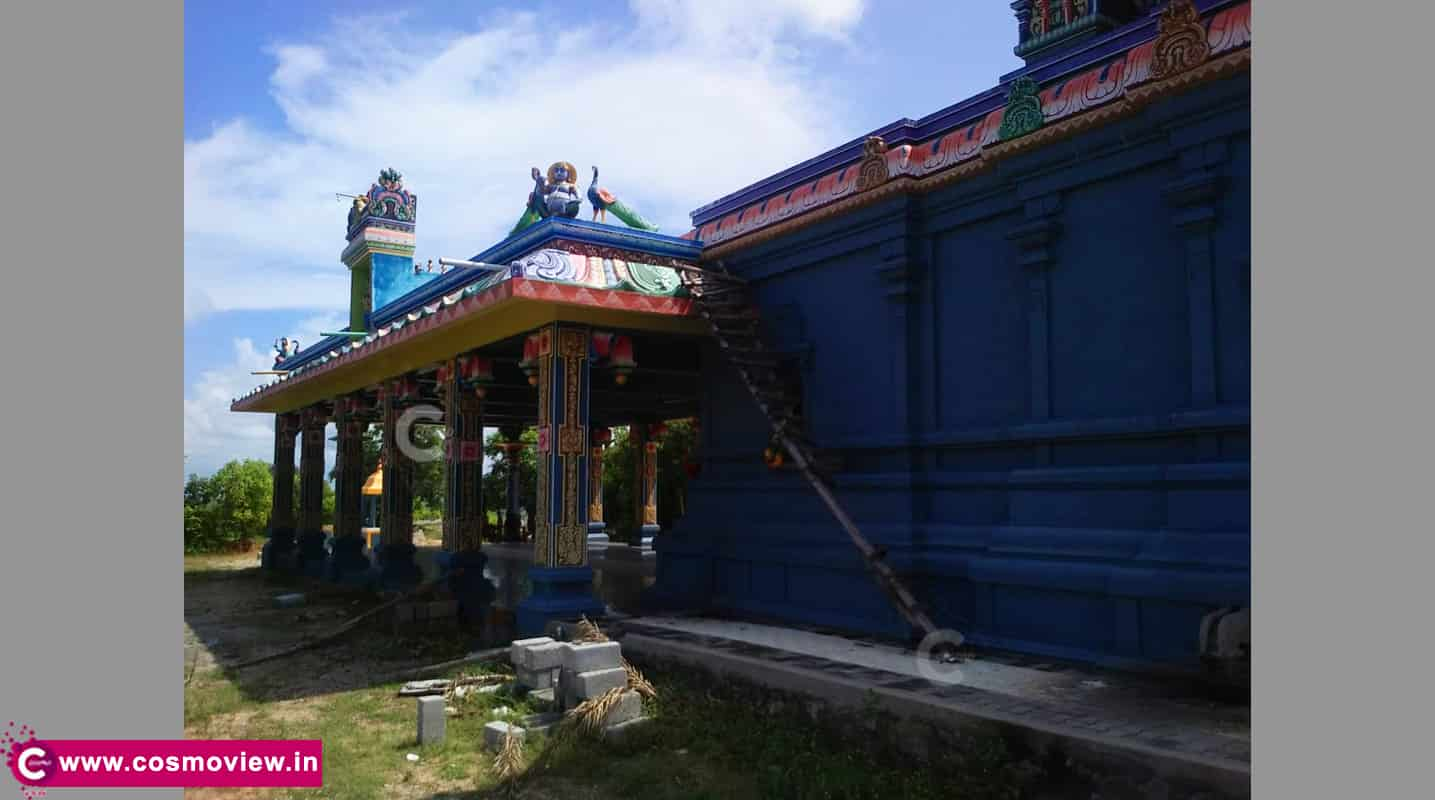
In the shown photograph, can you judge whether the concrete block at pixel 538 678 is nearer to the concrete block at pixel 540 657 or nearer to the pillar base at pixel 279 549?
the concrete block at pixel 540 657

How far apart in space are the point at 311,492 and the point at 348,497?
107 inches

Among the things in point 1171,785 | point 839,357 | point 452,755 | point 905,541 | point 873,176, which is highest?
point 873,176

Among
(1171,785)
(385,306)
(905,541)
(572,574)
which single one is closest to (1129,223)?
(905,541)

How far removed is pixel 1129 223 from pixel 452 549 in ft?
28.9

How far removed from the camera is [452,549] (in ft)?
40.8

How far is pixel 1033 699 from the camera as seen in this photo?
5953mm

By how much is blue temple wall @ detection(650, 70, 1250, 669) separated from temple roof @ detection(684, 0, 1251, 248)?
242 millimetres

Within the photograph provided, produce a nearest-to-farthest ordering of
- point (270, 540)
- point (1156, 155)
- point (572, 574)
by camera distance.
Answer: point (1156, 155), point (572, 574), point (270, 540)

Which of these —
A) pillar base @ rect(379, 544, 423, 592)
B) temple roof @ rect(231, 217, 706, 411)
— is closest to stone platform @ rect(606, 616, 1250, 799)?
temple roof @ rect(231, 217, 706, 411)

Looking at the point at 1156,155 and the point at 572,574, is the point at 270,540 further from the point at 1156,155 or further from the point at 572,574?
the point at 1156,155

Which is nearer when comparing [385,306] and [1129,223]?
[1129,223]

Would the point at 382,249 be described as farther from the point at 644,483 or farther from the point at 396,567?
the point at 644,483

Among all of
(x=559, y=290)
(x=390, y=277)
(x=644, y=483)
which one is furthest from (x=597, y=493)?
(x=559, y=290)

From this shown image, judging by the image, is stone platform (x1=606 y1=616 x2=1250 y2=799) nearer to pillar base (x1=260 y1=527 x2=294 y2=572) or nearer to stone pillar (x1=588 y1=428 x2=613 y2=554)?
stone pillar (x1=588 y1=428 x2=613 y2=554)
